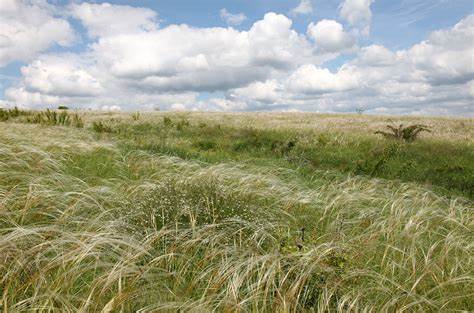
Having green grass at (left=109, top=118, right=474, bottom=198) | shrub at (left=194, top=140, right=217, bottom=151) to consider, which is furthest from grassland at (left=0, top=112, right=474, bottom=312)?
shrub at (left=194, top=140, right=217, bottom=151)

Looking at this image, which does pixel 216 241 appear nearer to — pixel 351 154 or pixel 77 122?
pixel 351 154

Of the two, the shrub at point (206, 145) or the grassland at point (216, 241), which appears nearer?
the grassland at point (216, 241)

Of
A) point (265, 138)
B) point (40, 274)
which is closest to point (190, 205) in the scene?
point (40, 274)

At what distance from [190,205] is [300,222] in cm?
142

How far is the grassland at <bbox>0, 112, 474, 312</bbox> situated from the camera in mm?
2979

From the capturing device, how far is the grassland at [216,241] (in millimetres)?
2979

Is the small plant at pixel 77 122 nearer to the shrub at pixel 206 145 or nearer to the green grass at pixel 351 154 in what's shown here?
the green grass at pixel 351 154

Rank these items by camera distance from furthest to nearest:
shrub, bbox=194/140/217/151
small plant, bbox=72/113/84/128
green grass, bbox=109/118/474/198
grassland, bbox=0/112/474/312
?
small plant, bbox=72/113/84/128
shrub, bbox=194/140/217/151
green grass, bbox=109/118/474/198
grassland, bbox=0/112/474/312

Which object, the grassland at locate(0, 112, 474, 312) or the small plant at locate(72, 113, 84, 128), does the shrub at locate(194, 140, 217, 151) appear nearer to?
the grassland at locate(0, 112, 474, 312)

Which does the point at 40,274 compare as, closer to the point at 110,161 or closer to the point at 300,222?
the point at 300,222

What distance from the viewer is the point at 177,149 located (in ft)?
36.7

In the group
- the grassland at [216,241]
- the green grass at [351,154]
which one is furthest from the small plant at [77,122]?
the grassland at [216,241]

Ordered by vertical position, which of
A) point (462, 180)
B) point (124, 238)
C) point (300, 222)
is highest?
point (124, 238)

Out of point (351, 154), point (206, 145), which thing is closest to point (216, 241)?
point (351, 154)
